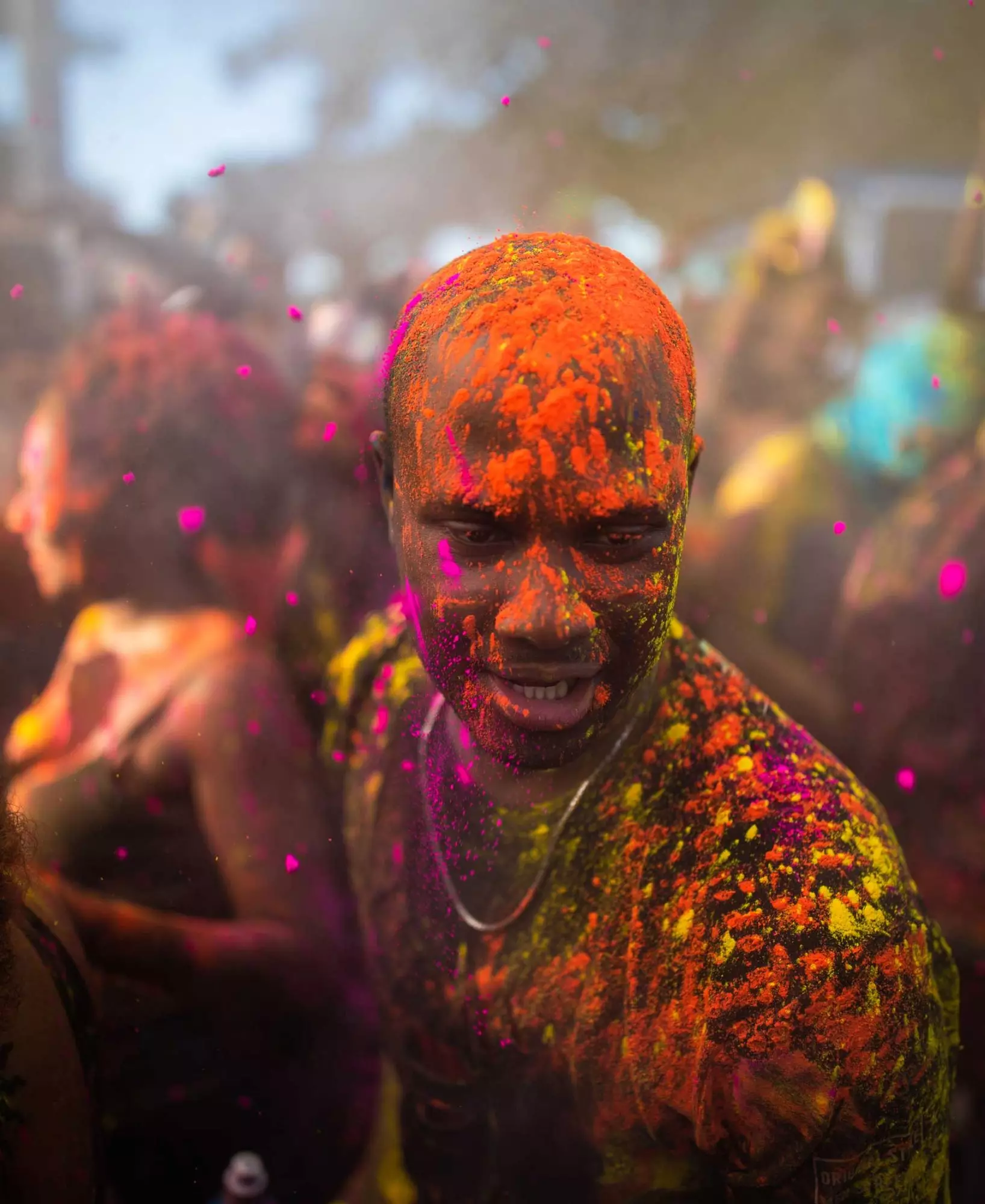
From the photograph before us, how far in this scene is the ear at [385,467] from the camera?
2.48 feet

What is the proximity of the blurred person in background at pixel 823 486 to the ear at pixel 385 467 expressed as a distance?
78cm

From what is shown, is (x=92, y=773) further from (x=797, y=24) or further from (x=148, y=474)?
(x=797, y=24)

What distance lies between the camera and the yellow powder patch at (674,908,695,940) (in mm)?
712

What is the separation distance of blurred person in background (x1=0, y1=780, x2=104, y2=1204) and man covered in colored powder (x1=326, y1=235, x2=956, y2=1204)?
0.33 m

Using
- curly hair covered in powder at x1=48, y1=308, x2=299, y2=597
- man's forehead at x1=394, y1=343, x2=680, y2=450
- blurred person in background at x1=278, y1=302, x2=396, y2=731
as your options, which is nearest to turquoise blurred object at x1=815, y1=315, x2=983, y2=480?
blurred person in background at x1=278, y1=302, x2=396, y2=731

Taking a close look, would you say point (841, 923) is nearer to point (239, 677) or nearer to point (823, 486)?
point (239, 677)

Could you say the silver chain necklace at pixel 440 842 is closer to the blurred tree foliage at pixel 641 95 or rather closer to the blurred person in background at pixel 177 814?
the blurred person in background at pixel 177 814

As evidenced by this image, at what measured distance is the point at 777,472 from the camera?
7.27ft

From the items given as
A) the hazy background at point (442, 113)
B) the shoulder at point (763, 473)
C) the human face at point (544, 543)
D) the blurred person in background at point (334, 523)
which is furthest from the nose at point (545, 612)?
the shoulder at point (763, 473)

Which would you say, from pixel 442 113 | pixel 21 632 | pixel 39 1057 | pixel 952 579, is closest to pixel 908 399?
pixel 952 579

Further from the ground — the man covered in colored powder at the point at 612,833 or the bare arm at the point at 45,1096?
the man covered in colored powder at the point at 612,833

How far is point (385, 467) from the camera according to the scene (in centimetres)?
77

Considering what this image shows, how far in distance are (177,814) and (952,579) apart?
111 cm

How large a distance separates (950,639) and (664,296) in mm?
832
